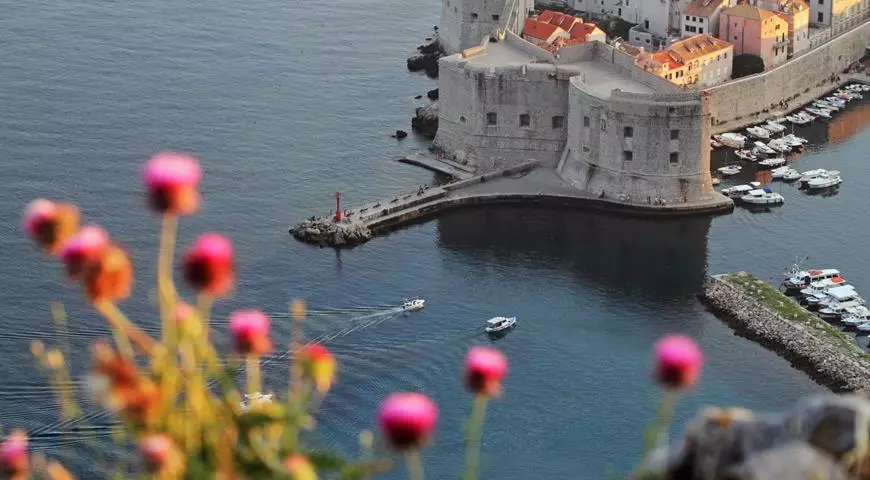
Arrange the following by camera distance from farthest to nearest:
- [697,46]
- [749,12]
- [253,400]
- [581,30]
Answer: [749,12], [581,30], [697,46], [253,400]

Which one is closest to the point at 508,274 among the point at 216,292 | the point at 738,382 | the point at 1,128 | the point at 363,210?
the point at 363,210

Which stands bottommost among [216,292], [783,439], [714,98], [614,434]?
[614,434]

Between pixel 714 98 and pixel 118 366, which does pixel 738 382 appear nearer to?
pixel 714 98

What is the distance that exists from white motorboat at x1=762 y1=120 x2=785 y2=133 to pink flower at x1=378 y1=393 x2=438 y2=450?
55081 mm

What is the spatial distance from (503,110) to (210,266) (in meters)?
47.3

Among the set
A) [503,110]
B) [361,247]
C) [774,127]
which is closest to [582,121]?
[503,110]

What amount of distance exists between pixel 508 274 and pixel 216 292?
40236 mm

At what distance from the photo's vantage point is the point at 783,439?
19.4 feet

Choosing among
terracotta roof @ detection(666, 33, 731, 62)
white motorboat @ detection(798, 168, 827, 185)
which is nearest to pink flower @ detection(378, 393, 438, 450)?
white motorboat @ detection(798, 168, 827, 185)

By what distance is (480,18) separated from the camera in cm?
6241

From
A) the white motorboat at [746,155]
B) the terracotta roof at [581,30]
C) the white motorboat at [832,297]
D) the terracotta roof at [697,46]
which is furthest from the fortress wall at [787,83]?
the white motorboat at [832,297]

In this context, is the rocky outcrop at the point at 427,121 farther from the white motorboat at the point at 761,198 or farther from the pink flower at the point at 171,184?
the pink flower at the point at 171,184

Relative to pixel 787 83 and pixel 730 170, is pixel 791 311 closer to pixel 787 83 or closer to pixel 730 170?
pixel 730 170

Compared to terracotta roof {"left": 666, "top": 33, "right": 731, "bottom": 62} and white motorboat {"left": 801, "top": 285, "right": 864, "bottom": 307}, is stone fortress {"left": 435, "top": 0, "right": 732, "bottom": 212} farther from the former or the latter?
white motorboat {"left": 801, "top": 285, "right": 864, "bottom": 307}
